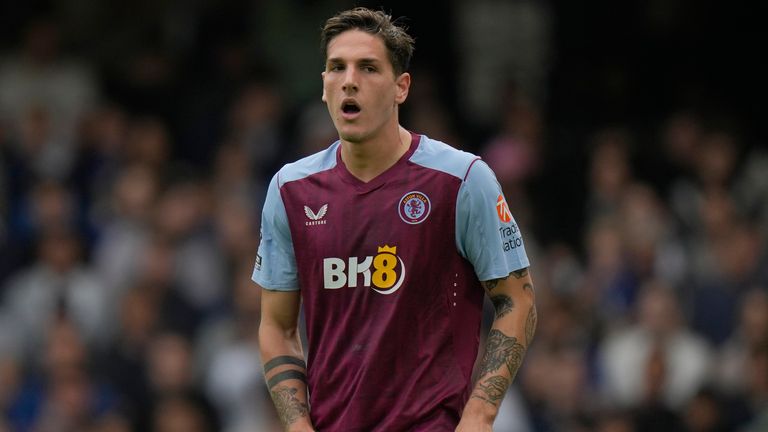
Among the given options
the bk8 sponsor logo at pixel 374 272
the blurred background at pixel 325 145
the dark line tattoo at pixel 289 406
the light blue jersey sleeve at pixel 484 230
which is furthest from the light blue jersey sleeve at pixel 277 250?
the blurred background at pixel 325 145

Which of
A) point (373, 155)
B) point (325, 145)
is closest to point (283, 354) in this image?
point (373, 155)

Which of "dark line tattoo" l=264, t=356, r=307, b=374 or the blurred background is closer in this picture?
"dark line tattoo" l=264, t=356, r=307, b=374

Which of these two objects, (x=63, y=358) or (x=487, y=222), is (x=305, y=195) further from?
(x=63, y=358)

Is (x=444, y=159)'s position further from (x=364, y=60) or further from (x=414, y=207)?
(x=364, y=60)

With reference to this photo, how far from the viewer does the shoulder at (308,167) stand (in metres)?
5.67

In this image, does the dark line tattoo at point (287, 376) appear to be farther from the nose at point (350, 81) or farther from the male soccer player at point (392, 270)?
the nose at point (350, 81)

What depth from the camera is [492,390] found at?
5.35 meters

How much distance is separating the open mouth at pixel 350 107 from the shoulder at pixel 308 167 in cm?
28

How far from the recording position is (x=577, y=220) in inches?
481

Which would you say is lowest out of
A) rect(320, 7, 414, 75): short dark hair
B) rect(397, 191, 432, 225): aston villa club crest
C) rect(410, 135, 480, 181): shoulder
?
rect(397, 191, 432, 225): aston villa club crest

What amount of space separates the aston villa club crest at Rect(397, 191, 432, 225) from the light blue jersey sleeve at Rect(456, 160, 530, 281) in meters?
0.11

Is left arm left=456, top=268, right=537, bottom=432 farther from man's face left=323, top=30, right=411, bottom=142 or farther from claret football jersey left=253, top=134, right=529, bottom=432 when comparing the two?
man's face left=323, top=30, right=411, bottom=142

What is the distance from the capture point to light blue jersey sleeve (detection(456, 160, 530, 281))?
5.44m

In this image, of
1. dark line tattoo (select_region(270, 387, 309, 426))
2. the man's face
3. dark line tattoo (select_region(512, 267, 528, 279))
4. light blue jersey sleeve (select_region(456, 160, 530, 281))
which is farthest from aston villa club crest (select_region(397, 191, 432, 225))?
dark line tattoo (select_region(270, 387, 309, 426))
